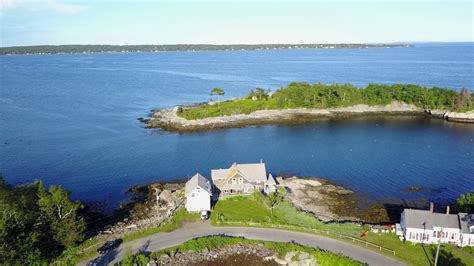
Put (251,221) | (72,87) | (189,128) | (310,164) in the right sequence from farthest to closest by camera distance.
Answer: (72,87) < (189,128) < (310,164) < (251,221)

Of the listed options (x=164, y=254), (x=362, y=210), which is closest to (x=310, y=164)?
(x=362, y=210)

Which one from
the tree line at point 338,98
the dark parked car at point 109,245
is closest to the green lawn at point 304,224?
the dark parked car at point 109,245

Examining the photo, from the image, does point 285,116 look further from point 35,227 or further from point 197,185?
point 35,227

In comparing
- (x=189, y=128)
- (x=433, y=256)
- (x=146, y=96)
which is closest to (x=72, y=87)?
(x=146, y=96)

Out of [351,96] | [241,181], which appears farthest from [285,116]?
[241,181]

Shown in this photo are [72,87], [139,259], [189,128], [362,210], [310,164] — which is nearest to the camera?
[139,259]

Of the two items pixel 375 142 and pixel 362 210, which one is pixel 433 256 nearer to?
pixel 362 210

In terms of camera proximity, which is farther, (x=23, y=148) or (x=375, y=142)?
(x=375, y=142)
